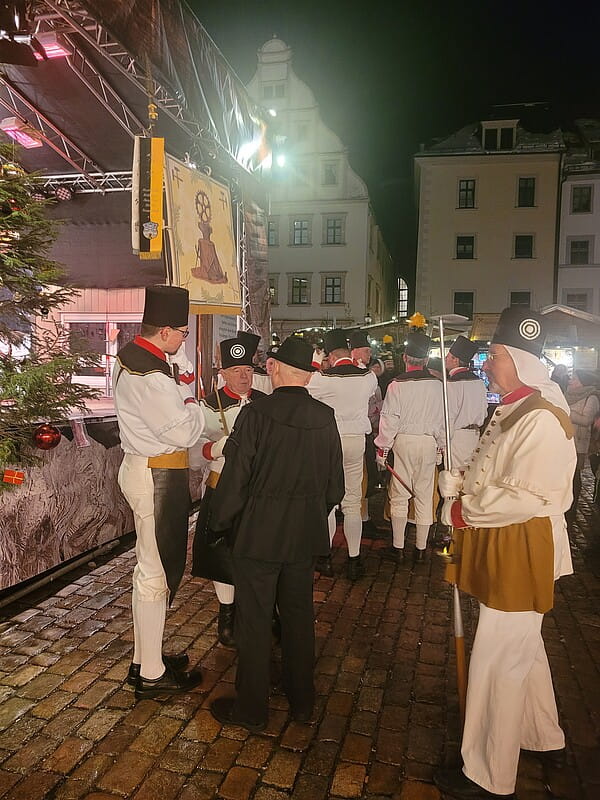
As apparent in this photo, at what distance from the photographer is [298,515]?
325 cm

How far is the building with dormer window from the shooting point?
101ft

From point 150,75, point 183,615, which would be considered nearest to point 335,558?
point 183,615

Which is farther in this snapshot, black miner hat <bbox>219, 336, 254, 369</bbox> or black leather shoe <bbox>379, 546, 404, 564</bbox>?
black leather shoe <bbox>379, 546, 404, 564</bbox>

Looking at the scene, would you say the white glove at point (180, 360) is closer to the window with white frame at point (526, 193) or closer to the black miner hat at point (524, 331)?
the black miner hat at point (524, 331)

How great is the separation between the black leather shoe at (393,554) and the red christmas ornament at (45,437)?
12.2 feet

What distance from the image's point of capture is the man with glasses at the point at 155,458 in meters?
3.34

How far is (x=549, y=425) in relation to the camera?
258 centimetres

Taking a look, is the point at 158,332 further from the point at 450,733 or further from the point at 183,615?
the point at 450,733

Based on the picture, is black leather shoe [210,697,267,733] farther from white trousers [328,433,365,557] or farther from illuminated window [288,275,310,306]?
illuminated window [288,275,310,306]

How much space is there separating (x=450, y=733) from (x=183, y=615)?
2.36 m

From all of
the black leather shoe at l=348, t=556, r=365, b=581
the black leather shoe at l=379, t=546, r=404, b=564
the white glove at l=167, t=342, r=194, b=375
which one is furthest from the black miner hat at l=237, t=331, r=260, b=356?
the black leather shoe at l=379, t=546, r=404, b=564

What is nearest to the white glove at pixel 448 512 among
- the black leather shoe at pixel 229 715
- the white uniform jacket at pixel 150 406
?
the white uniform jacket at pixel 150 406

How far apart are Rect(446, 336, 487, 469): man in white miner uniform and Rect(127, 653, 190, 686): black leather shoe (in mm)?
4111

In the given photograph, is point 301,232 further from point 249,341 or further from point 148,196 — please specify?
point 249,341
